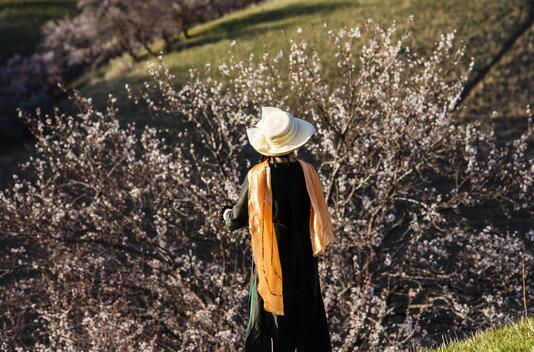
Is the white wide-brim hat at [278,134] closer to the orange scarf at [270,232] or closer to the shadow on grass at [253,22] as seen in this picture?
the orange scarf at [270,232]

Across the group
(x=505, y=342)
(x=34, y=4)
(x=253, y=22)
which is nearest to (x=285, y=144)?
(x=505, y=342)

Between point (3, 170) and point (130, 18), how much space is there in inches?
468

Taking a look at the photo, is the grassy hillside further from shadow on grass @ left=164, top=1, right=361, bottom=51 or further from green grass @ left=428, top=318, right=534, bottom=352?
green grass @ left=428, top=318, right=534, bottom=352

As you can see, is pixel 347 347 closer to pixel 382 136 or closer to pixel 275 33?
pixel 382 136

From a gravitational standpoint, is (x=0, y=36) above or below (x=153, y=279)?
above

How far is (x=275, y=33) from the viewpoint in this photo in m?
36.7

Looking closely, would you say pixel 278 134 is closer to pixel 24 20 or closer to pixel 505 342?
pixel 505 342

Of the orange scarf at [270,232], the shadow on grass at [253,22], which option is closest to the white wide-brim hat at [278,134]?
the orange scarf at [270,232]

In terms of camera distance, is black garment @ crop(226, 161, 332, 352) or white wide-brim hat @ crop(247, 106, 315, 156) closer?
white wide-brim hat @ crop(247, 106, 315, 156)

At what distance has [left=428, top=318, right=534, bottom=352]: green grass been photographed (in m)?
5.22

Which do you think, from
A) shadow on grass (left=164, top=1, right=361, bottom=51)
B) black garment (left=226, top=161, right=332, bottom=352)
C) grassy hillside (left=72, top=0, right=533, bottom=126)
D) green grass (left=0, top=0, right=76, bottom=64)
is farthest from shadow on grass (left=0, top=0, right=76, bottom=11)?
black garment (left=226, top=161, right=332, bottom=352)

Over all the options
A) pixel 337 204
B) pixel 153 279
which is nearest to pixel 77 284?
pixel 153 279

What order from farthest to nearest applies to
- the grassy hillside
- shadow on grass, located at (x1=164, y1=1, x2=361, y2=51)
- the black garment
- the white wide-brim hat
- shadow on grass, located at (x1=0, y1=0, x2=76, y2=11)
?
1. shadow on grass, located at (x1=0, y1=0, x2=76, y2=11)
2. shadow on grass, located at (x1=164, y1=1, x2=361, y2=51)
3. the grassy hillside
4. the black garment
5. the white wide-brim hat

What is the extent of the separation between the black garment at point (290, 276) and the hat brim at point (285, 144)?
0.14 m
